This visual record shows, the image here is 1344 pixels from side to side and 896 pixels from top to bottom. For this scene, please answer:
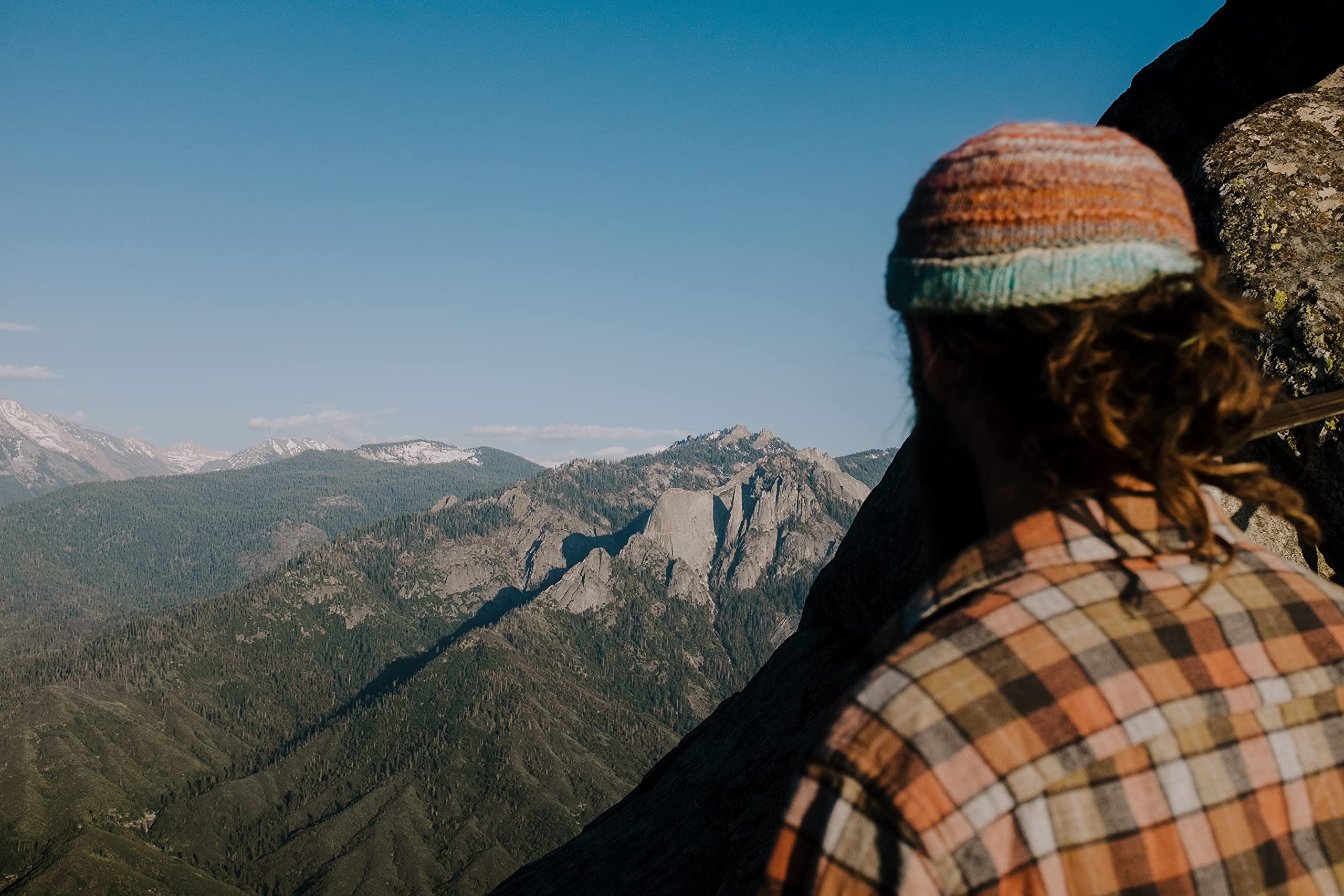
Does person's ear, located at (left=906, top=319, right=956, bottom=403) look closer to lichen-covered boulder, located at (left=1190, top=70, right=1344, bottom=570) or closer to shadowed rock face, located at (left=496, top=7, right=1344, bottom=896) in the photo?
shadowed rock face, located at (left=496, top=7, right=1344, bottom=896)

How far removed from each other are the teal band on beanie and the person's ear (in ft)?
0.58

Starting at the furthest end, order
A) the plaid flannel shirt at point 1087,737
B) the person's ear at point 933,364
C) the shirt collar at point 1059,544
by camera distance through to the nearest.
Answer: the person's ear at point 933,364
the shirt collar at point 1059,544
the plaid flannel shirt at point 1087,737

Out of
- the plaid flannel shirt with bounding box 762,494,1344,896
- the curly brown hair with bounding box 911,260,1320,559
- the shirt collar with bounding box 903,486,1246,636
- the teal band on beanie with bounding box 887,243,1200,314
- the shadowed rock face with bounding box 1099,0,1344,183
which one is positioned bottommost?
the plaid flannel shirt with bounding box 762,494,1344,896

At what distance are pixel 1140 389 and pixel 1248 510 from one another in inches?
236

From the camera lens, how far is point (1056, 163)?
2.42 m

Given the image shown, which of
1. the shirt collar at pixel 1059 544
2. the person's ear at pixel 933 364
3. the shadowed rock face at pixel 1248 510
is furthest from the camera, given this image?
the shadowed rock face at pixel 1248 510

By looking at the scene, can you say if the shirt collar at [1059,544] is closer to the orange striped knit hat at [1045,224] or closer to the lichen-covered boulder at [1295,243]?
the orange striped knit hat at [1045,224]

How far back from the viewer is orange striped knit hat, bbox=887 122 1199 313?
2365 millimetres

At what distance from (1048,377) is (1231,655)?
33.7 inches

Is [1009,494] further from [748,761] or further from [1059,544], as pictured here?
[748,761]

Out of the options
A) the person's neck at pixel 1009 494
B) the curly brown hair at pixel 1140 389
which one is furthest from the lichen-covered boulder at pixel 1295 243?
the person's neck at pixel 1009 494

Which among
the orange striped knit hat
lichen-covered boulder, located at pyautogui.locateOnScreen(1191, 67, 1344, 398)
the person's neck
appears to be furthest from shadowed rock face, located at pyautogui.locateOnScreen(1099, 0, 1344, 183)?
the person's neck

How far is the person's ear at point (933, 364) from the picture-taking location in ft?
8.65

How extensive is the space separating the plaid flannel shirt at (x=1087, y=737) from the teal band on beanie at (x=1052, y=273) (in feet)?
1.89
